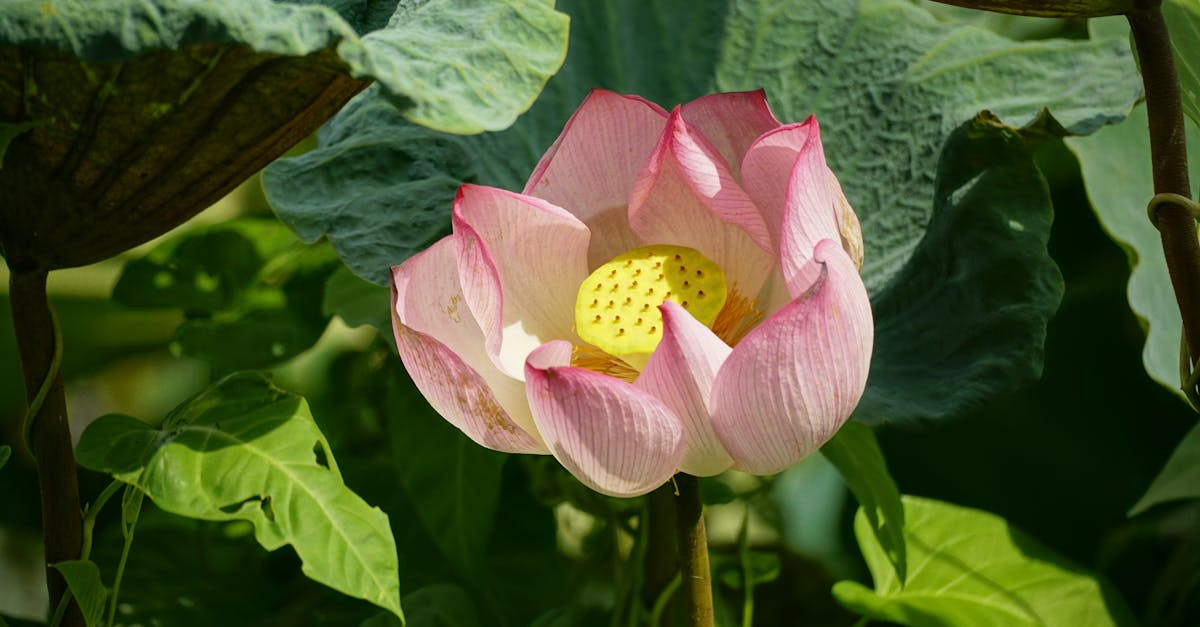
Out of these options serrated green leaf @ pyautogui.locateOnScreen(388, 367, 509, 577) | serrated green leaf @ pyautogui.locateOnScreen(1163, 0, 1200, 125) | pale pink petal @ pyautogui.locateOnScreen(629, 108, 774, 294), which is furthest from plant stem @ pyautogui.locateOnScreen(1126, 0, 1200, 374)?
serrated green leaf @ pyautogui.locateOnScreen(388, 367, 509, 577)

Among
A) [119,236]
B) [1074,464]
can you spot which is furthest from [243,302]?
[1074,464]

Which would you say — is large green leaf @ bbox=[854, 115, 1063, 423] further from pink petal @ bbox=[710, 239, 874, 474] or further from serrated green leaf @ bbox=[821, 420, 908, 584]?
pink petal @ bbox=[710, 239, 874, 474]

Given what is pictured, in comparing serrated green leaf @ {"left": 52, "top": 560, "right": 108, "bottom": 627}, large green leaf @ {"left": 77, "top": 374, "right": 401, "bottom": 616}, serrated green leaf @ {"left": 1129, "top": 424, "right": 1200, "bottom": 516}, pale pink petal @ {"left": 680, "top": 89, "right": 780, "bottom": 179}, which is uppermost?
pale pink petal @ {"left": 680, "top": 89, "right": 780, "bottom": 179}

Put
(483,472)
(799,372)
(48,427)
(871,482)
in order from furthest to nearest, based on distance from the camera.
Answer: (483,472), (871,482), (48,427), (799,372)

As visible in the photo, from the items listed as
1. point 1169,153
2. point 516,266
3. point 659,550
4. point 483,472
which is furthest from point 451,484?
point 1169,153

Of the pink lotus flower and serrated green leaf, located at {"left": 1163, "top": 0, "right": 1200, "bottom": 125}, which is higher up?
serrated green leaf, located at {"left": 1163, "top": 0, "right": 1200, "bottom": 125}

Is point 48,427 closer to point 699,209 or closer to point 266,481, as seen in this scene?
point 266,481

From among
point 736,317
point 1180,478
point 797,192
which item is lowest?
point 1180,478
